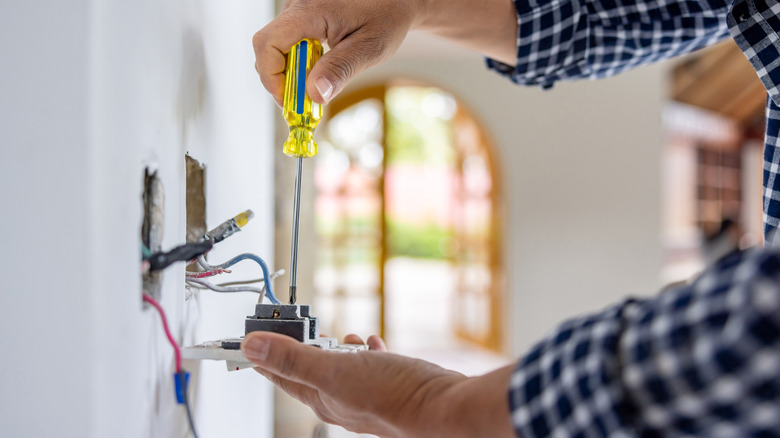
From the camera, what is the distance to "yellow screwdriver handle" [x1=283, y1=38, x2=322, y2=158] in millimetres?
655

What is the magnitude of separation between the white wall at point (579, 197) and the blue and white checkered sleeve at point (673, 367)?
380 cm

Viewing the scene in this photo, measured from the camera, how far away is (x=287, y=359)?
0.51m

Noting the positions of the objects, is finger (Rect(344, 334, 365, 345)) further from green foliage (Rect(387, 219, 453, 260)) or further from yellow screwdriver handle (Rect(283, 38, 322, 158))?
green foliage (Rect(387, 219, 453, 260))

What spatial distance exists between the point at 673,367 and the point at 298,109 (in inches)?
17.9

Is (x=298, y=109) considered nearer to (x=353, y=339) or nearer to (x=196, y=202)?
(x=196, y=202)

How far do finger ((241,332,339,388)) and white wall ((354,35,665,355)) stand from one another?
3725 millimetres

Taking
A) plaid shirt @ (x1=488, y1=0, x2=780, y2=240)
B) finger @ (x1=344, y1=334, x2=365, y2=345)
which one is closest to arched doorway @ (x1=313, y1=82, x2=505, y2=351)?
plaid shirt @ (x1=488, y1=0, x2=780, y2=240)

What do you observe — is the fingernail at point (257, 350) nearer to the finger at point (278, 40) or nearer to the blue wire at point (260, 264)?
the blue wire at point (260, 264)

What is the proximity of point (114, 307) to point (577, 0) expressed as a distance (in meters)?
0.81

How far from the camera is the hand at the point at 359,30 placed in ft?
2.17

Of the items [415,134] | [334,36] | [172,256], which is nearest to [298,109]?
[334,36]

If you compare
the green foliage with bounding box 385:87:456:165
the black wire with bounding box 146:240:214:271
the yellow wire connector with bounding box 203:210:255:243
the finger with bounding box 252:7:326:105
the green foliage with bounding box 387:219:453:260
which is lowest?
the green foliage with bounding box 387:219:453:260

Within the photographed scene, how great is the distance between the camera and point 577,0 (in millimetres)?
945

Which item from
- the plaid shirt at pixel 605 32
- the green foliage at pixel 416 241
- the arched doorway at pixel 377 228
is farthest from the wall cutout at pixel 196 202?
the green foliage at pixel 416 241
